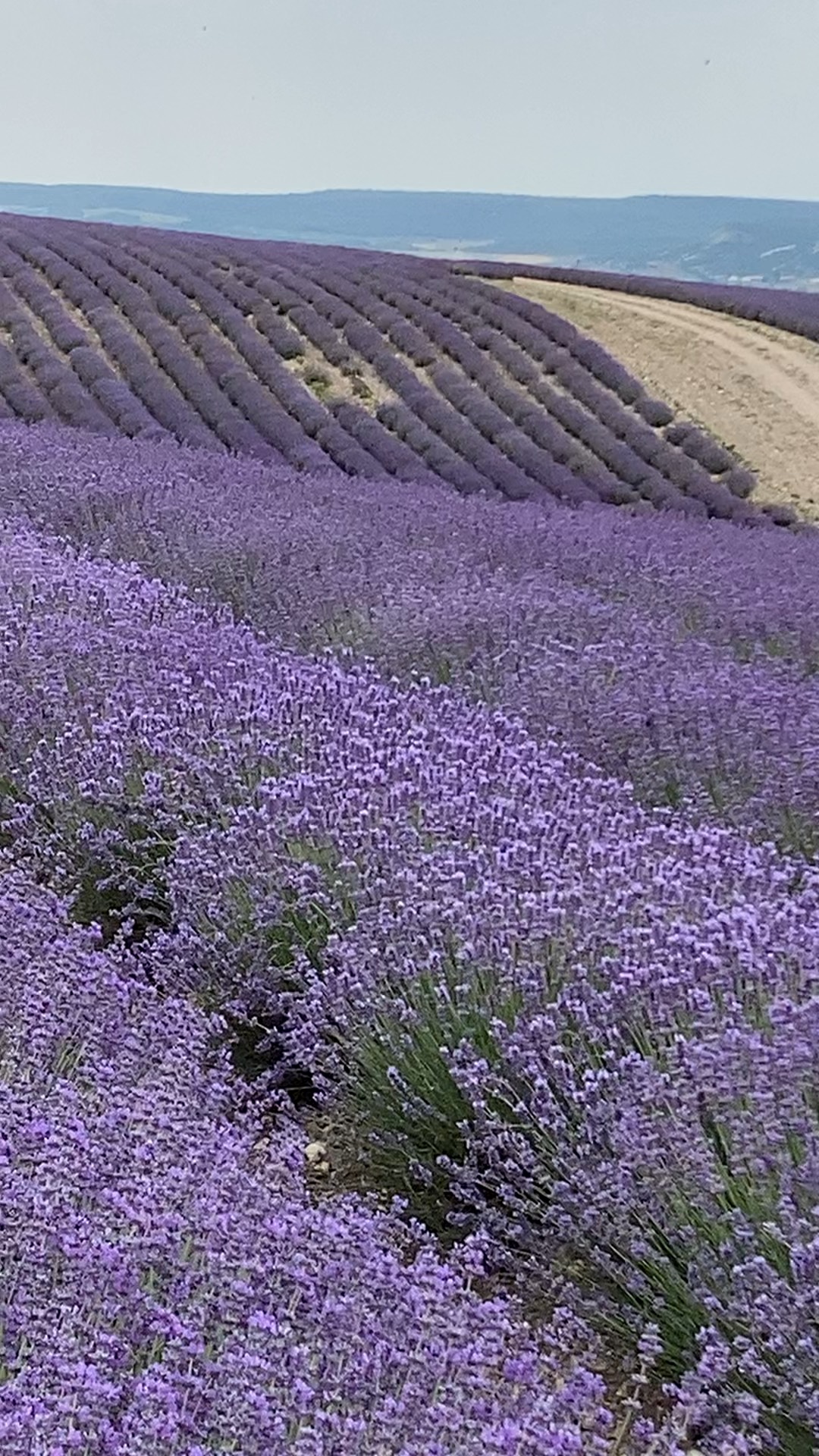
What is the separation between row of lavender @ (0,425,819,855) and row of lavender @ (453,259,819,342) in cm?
1175

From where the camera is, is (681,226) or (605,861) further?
(681,226)

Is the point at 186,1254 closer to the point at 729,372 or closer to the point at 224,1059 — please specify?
the point at 224,1059

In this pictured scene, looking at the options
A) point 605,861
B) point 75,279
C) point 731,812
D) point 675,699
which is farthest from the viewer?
point 75,279

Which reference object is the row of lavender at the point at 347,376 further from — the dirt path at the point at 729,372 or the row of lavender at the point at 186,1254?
the row of lavender at the point at 186,1254

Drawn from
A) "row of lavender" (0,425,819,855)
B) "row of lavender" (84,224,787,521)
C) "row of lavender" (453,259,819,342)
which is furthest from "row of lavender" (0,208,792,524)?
"row of lavender" (0,425,819,855)

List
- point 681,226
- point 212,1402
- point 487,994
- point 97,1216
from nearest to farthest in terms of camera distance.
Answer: point 212,1402 → point 97,1216 → point 487,994 → point 681,226

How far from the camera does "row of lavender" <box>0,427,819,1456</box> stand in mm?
1461

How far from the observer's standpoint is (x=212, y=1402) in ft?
4.48

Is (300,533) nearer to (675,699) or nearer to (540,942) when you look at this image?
(675,699)

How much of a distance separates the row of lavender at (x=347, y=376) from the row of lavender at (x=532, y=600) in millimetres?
3970

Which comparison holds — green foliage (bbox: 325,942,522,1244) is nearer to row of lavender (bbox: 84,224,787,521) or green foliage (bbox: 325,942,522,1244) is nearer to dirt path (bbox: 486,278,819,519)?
row of lavender (bbox: 84,224,787,521)

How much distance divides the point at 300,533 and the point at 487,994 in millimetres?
3634

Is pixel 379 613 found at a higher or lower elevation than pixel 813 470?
higher

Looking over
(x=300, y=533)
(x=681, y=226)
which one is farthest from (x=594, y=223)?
(x=300, y=533)
